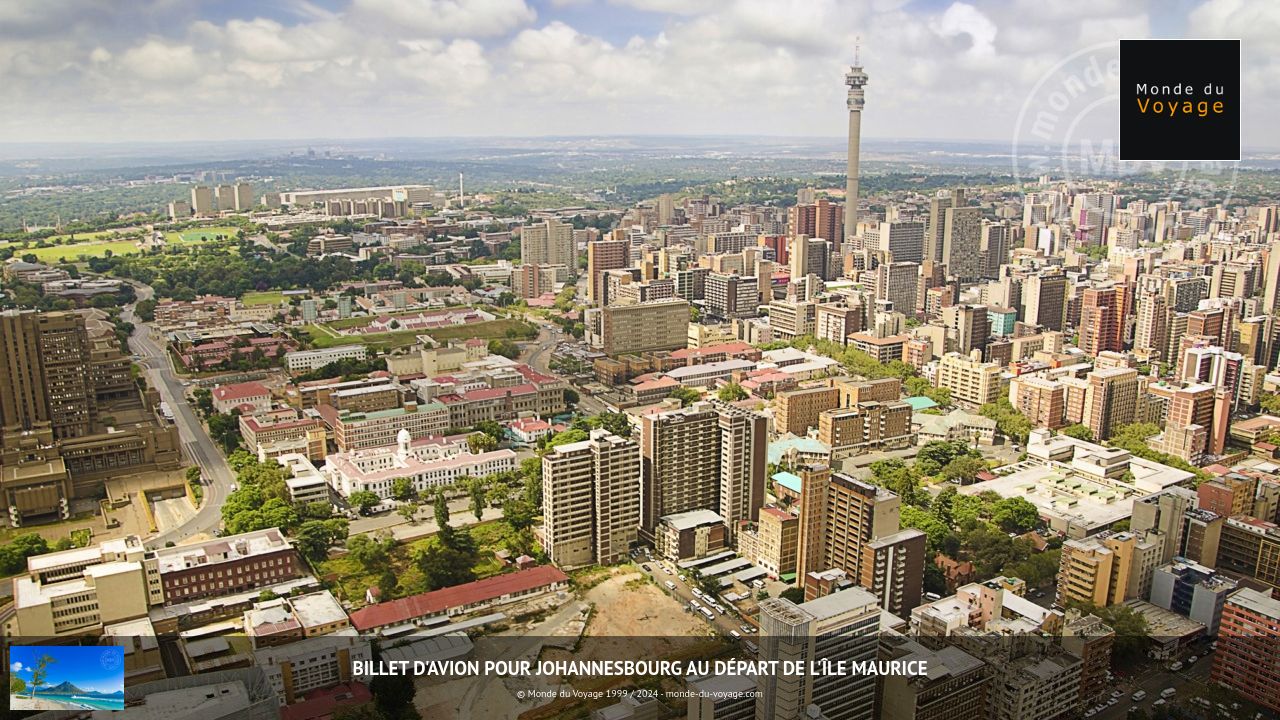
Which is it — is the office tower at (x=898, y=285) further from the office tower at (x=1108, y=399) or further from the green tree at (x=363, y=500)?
the green tree at (x=363, y=500)

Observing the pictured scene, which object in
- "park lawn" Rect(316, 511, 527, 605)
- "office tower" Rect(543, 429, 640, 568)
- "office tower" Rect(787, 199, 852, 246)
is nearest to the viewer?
"park lawn" Rect(316, 511, 527, 605)

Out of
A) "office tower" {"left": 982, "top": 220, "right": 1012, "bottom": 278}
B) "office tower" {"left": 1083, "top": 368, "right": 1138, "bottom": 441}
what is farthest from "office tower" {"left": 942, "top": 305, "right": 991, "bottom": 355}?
"office tower" {"left": 982, "top": 220, "right": 1012, "bottom": 278}

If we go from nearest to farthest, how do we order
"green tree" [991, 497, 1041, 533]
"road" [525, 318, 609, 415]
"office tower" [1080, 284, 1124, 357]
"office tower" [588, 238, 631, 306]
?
A: "green tree" [991, 497, 1041, 533]
"road" [525, 318, 609, 415]
"office tower" [1080, 284, 1124, 357]
"office tower" [588, 238, 631, 306]

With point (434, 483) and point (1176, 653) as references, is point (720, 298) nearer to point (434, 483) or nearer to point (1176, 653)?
point (434, 483)

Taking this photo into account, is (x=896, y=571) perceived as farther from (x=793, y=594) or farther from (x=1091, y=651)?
(x=1091, y=651)

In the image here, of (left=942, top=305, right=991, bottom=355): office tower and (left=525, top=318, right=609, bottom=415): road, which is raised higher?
(left=942, top=305, right=991, bottom=355): office tower

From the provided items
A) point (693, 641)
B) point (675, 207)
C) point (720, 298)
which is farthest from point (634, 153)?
point (693, 641)

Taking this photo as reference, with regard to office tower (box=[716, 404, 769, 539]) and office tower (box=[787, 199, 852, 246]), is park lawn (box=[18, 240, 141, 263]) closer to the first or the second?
office tower (box=[787, 199, 852, 246])
